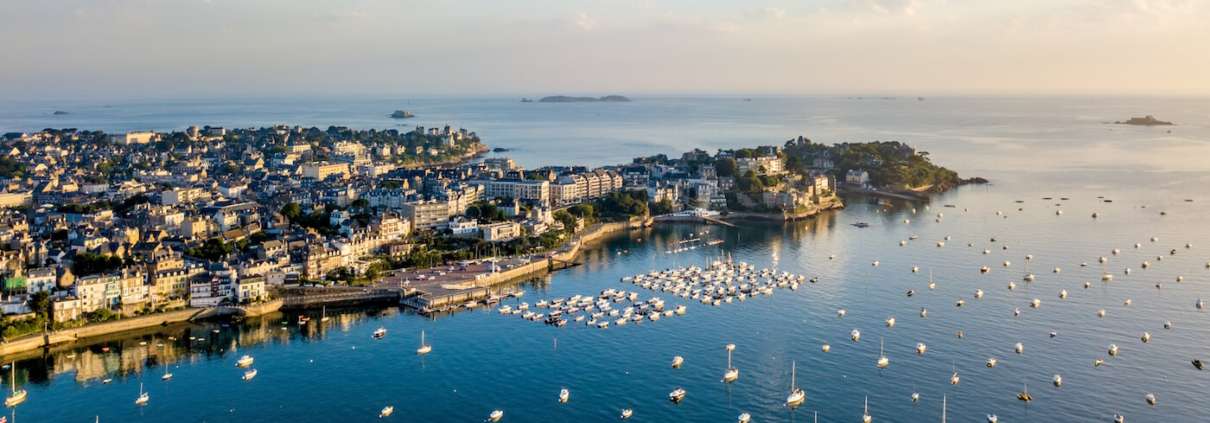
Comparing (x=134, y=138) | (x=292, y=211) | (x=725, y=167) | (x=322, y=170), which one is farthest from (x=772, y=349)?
(x=134, y=138)

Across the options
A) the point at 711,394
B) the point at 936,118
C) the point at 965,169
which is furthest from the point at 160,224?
the point at 936,118

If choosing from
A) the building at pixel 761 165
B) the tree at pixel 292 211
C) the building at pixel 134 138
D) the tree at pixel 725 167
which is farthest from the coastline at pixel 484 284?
the building at pixel 134 138

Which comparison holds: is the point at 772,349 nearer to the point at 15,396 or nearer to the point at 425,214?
the point at 15,396

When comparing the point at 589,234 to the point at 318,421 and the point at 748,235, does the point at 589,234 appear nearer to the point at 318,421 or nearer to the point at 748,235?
the point at 748,235

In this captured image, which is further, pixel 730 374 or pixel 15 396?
pixel 730 374

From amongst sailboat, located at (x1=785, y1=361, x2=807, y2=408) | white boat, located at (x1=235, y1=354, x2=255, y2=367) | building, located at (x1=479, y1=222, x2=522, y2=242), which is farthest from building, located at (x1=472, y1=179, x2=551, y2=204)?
sailboat, located at (x1=785, y1=361, x2=807, y2=408)

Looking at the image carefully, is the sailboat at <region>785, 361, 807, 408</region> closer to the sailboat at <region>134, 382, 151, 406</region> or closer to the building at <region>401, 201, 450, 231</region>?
the sailboat at <region>134, 382, 151, 406</region>

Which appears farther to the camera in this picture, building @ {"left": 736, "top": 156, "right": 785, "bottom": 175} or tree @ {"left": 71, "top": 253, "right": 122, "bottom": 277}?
building @ {"left": 736, "top": 156, "right": 785, "bottom": 175}

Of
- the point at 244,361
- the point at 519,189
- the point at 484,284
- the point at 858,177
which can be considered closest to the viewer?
the point at 244,361

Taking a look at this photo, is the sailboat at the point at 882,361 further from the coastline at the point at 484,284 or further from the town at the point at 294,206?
the town at the point at 294,206
